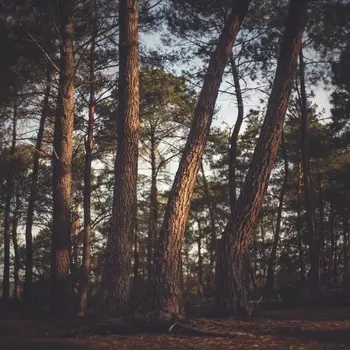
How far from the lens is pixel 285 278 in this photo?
25812 mm

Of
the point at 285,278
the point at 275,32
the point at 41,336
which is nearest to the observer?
the point at 41,336

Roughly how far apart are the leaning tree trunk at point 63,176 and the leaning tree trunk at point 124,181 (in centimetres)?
317

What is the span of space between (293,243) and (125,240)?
2015 centimetres

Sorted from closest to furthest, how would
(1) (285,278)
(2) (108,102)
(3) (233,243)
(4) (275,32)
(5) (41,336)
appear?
(5) (41,336) < (3) (233,243) < (4) (275,32) < (2) (108,102) < (1) (285,278)

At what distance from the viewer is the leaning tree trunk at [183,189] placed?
6.84 metres

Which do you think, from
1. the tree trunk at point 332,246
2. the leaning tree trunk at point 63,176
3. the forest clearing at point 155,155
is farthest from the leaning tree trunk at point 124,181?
the tree trunk at point 332,246

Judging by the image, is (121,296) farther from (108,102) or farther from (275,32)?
(108,102)

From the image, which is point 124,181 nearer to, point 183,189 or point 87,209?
point 183,189

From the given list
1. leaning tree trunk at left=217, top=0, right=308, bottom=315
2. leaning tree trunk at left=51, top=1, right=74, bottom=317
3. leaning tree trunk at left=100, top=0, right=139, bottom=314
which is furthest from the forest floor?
leaning tree trunk at left=51, top=1, right=74, bottom=317

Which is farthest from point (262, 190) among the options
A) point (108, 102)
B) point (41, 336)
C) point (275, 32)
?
point (108, 102)

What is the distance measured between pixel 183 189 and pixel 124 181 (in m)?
1.18

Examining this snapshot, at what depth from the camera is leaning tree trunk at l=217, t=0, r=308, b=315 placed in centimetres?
729

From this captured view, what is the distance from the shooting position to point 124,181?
7895 mm

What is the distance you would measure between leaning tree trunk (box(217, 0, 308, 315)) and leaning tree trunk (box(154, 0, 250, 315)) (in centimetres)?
84
